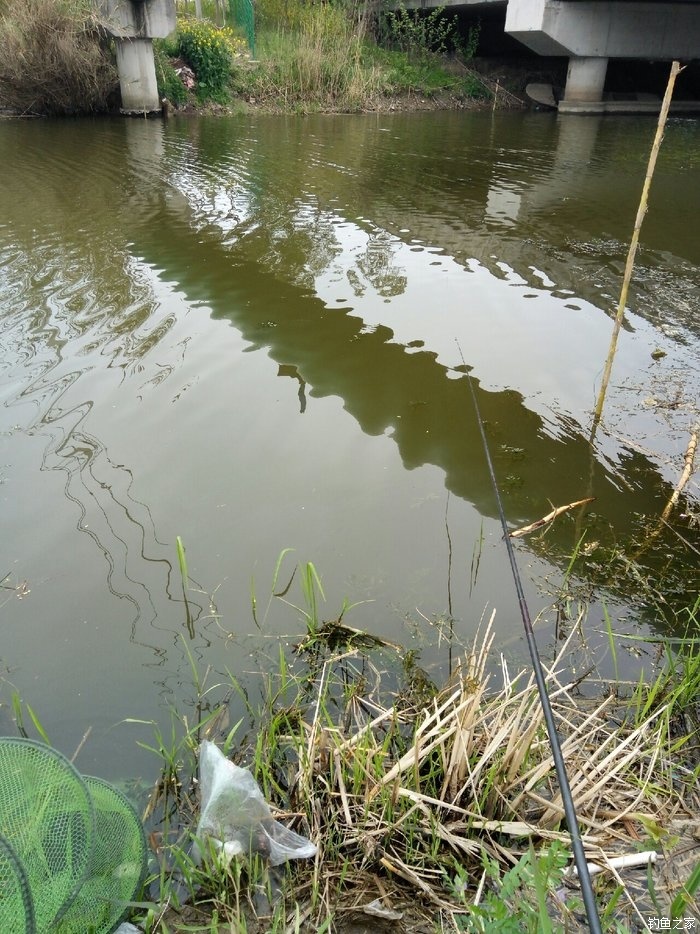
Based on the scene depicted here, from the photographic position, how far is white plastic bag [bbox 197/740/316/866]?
6.03ft

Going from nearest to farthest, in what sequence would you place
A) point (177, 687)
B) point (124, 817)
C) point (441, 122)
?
point (124, 817) < point (177, 687) < point (441, 122)

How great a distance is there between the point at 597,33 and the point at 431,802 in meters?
19.9

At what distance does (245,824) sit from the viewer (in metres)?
1.85

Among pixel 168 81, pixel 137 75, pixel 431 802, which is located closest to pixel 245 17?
pixel 168 81

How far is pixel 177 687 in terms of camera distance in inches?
97.3

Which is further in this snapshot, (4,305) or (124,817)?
(4,305)

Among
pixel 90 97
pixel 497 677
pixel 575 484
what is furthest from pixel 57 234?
pixel 90 97

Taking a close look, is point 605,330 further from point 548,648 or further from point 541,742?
point 541,742

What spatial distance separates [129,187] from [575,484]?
24.3ft

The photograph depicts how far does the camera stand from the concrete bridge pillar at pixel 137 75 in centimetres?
1396

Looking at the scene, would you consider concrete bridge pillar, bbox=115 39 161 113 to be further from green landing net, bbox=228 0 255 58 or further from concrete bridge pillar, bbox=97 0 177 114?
green landing net, bbox=228 0 255 58

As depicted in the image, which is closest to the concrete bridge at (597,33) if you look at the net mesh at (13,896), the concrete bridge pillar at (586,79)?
the concrete bridge pillar at (586,79)

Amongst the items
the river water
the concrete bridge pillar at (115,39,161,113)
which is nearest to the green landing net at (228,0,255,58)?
the concrete bridge pillar at (115,39,161,113)

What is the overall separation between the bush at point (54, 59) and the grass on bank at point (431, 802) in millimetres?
14558
